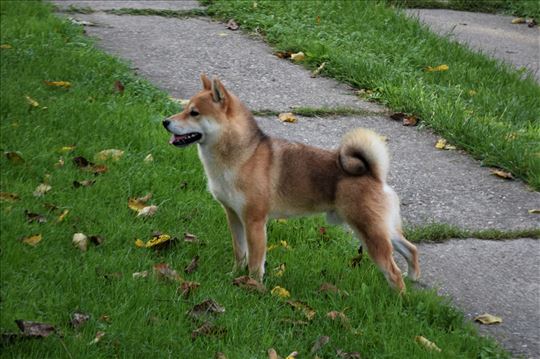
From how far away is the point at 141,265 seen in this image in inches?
200

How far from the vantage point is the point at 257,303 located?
491cm

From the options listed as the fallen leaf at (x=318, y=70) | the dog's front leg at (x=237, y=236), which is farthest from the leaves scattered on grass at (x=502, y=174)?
the dog's front leg at (x=237, y=236)

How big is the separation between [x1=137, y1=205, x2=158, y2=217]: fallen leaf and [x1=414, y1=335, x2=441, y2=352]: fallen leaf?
185 centimetres

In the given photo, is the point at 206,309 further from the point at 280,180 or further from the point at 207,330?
the point at 280,180

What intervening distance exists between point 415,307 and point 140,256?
146cm

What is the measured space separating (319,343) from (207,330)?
0.53 m

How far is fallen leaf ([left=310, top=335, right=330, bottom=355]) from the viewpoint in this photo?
4536 millimetres

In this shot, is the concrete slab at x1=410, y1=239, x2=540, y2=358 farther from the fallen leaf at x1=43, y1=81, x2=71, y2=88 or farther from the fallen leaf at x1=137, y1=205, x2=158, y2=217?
the fallen leaf at x1=43, y1=81, x2=71, y2=88

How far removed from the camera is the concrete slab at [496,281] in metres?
4.99

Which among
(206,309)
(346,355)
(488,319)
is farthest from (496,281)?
(206,309)

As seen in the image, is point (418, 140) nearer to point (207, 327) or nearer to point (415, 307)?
point (415, 307)

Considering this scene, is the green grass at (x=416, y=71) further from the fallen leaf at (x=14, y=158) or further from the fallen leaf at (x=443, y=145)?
the fallen leaf at (x=14, y=158)

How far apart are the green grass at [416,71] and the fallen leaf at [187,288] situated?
2990mm

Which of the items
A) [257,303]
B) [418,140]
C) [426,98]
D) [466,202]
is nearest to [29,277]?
[257,303]
